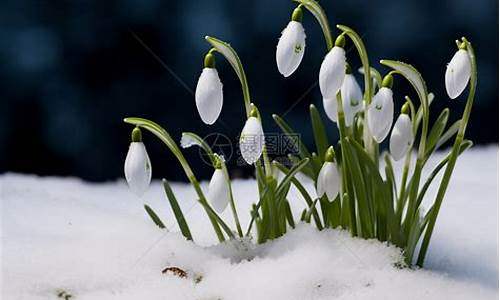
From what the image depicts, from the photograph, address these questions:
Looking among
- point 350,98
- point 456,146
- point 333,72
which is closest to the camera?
point 333,72

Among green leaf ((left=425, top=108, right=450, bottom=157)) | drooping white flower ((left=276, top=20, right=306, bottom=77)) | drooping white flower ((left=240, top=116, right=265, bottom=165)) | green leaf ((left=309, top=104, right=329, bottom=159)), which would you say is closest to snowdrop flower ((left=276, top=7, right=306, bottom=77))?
drooping white flower ((left=276, top=20, right=306, bottom=77))

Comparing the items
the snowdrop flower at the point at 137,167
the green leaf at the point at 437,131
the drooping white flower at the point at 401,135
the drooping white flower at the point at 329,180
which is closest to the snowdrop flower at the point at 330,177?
the drooping white flower at the point at 329,180

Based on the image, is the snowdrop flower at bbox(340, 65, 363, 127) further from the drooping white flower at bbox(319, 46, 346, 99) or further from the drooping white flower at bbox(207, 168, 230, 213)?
the drooping white flower at bbox(207, 168, 230, 213)

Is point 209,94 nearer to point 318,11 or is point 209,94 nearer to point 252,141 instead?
point 252,141

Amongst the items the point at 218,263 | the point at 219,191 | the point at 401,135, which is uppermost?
the point at 401,135

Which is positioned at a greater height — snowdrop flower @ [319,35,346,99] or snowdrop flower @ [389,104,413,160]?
snowdrop flower @ [319,35,346,99]

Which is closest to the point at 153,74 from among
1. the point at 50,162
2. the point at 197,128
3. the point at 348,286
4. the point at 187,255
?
the point at 197,128

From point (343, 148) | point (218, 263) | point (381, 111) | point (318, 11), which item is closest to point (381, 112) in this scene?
point (381, 111)
